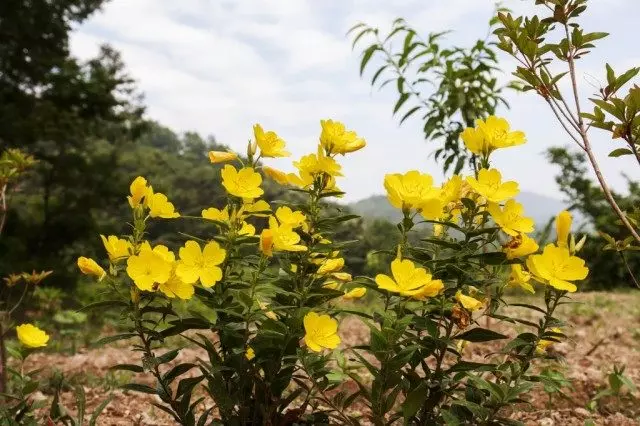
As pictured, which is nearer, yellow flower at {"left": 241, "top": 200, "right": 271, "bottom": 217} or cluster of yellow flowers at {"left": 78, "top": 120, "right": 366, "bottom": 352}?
cluster of yellow flowers at {"left": 78, "top": 120, "right": 366, "bottom": 352}

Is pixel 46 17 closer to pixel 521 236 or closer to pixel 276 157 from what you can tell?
pixel 276 157

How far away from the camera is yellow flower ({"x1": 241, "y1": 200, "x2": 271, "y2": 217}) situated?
4.95 feet

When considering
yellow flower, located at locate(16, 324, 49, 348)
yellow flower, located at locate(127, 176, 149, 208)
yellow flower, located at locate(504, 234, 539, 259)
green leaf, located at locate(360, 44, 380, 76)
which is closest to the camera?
yellow flower, located at locate(504, 234, 539, 259)

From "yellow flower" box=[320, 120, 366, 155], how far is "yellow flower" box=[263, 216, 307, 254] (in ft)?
0.80

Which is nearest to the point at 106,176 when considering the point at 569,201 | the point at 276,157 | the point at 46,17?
the point at 46,17

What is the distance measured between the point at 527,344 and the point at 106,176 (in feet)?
28.1

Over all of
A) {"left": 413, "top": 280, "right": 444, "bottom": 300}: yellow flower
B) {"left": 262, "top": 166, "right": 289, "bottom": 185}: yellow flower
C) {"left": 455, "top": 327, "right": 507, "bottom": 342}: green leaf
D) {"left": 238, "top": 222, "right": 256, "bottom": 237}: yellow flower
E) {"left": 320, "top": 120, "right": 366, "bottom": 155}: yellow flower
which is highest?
{"left": 320, "top": 120, "right": 366, "bottom": 155}: yellow flower

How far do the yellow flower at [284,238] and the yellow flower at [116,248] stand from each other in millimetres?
353

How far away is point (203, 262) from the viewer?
1.35 metres

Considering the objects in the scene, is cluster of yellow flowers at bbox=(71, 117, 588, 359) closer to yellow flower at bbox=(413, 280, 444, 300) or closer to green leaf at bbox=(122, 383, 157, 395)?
yellow flower at bbox=(413, 280, 444, 300)

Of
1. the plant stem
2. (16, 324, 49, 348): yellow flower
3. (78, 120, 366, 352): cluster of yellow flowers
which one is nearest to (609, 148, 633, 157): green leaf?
the plant stem

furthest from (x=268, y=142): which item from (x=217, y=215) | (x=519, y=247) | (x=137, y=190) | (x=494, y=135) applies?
(x=519, y=247)

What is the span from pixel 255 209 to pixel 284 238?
0.19 meters

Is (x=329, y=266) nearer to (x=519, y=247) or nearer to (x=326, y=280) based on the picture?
(x=326, y=280)
